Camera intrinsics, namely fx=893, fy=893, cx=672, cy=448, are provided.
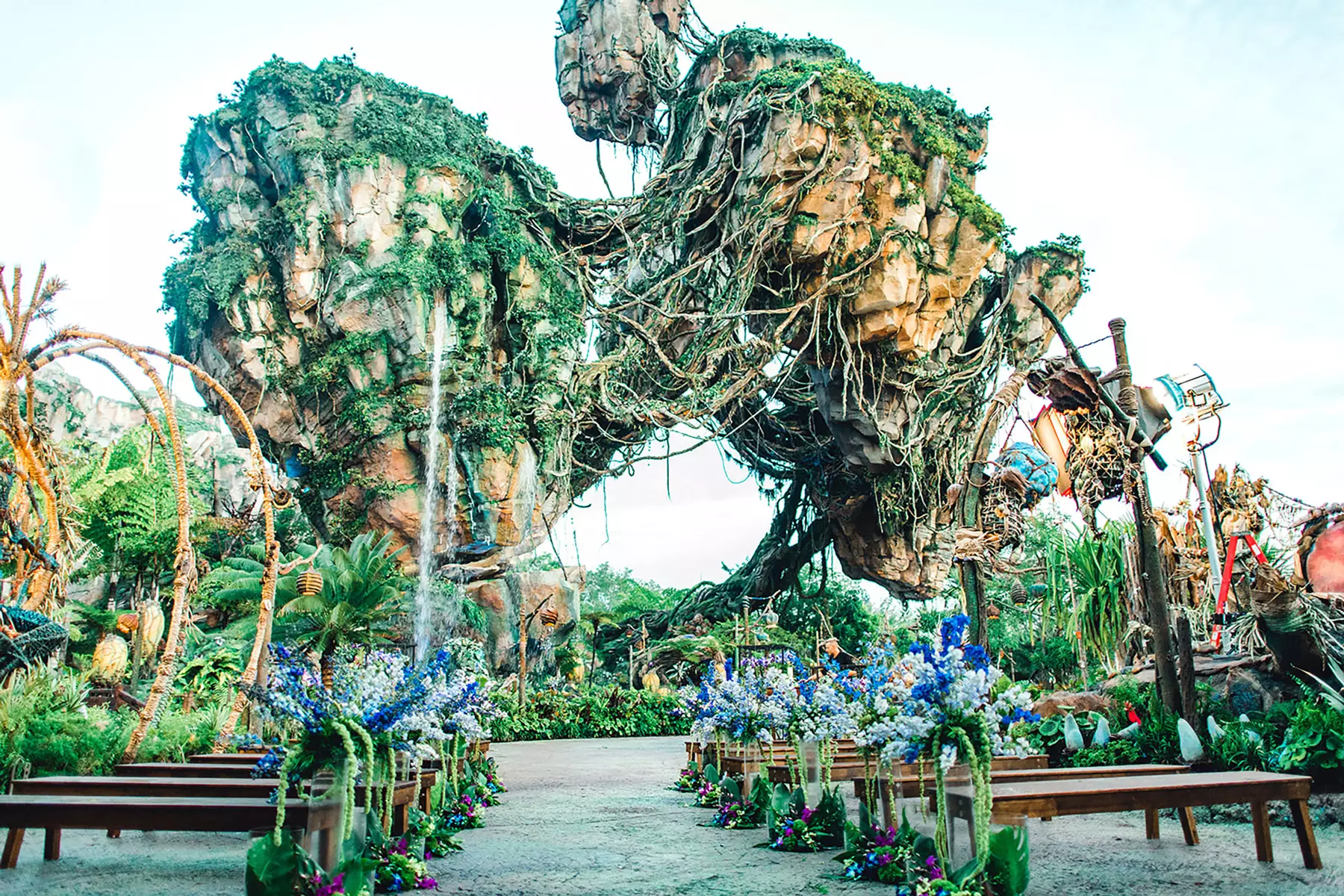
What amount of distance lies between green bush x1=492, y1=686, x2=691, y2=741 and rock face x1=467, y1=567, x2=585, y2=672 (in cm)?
150

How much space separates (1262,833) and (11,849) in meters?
5.64

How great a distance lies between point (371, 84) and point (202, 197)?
415cm

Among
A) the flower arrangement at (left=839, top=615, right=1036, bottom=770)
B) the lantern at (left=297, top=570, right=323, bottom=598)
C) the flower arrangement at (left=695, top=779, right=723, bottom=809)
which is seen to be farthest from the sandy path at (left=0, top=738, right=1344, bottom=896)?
the lantern at (left=297, top=570, right=323, bottom=598)

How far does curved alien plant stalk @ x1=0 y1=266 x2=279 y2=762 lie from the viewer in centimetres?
539

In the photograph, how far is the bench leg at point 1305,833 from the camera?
3.92m

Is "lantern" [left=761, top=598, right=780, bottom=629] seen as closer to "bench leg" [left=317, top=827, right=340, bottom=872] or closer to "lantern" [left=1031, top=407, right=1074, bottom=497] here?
"lantern" [left=1031, top=407, right=1074, bottom=497]

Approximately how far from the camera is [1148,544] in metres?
6.48

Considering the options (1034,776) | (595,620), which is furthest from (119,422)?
(1034,776)

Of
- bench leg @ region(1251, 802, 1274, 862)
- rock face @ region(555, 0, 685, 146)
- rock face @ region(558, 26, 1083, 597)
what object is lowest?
bench leg @ region(1251, 802, 1274, 862)

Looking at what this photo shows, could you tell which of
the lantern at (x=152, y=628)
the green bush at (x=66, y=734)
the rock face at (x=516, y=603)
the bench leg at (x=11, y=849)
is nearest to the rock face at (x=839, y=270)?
the rock face at (x=516, y=603)

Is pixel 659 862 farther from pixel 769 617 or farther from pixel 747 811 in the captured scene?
pixel 769 617

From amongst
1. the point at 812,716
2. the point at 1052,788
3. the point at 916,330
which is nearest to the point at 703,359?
the point at 916,330

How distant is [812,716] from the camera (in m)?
4.73

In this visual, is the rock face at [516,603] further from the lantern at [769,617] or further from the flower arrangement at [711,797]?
the flower arrangement at [711,797]
